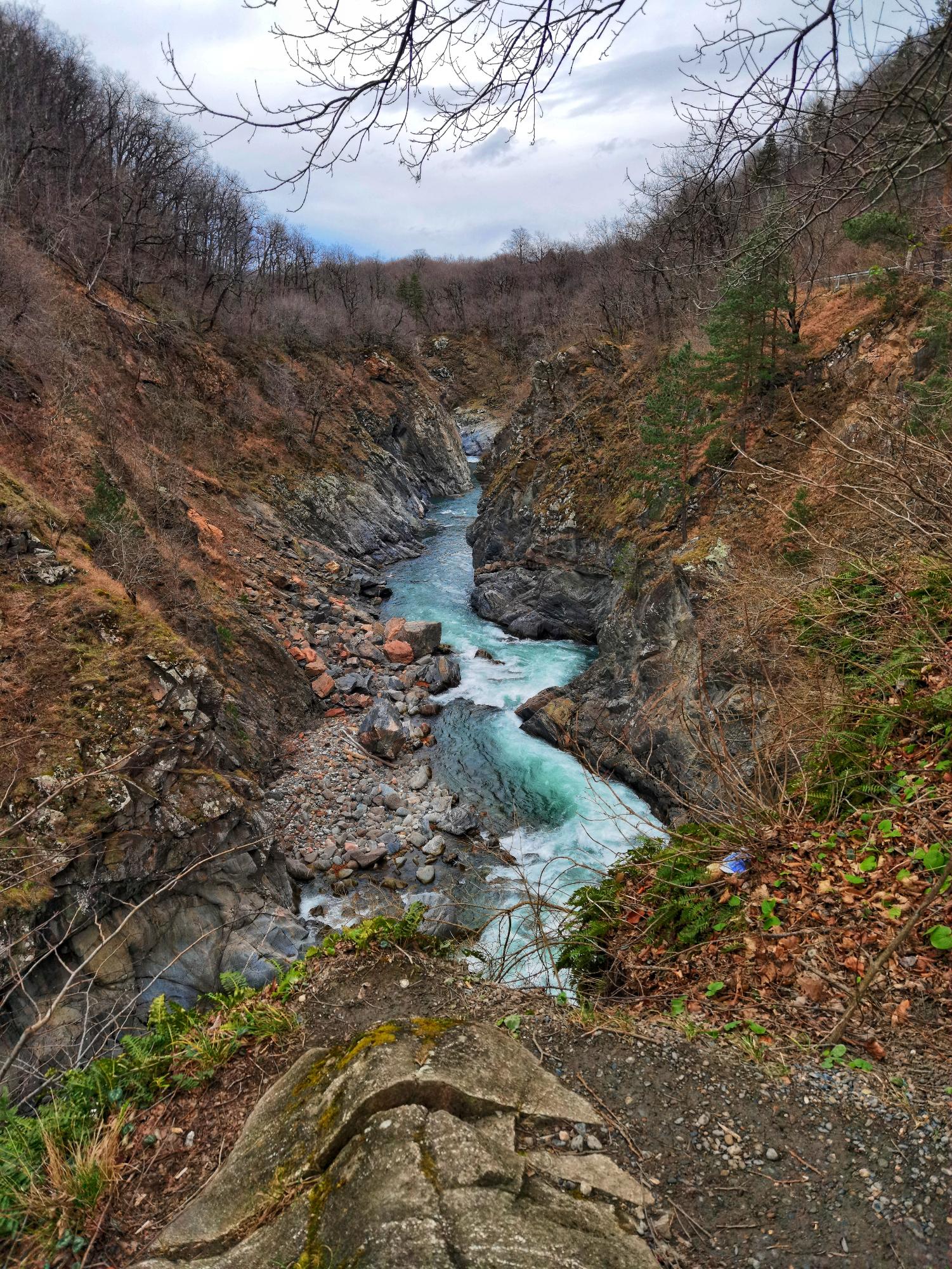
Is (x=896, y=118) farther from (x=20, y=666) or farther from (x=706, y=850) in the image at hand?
(x=20, y=666)

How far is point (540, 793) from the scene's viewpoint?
14.0m

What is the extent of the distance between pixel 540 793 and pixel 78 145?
1533 inches

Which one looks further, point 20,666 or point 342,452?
point 342,452

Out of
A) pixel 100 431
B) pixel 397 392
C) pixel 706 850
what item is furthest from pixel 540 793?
pixel 397 392

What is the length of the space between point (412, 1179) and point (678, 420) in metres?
16.6

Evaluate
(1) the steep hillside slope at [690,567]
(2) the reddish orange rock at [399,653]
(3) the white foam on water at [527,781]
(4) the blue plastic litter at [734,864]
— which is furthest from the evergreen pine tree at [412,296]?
(4) the blue plastic litter at [734,864]

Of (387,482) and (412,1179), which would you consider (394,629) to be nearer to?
(387,482)

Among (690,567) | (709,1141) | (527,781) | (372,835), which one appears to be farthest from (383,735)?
(709,1141)

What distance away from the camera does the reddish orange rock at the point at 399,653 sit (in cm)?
1962

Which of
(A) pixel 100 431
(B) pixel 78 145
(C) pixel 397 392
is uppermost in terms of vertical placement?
(B) pixel 78 145

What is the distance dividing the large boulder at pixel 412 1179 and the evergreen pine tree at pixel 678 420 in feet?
48.7

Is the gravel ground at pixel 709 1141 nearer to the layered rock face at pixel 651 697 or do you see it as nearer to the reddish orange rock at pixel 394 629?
the layered rock face at pixel 651 697

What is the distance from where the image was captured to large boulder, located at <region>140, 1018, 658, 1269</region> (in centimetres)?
237

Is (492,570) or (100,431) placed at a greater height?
(100,431)
